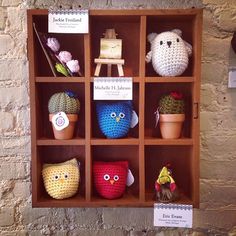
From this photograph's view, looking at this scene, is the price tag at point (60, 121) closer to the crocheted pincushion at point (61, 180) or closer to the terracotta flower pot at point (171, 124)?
the crocheted pincushion at point (61, 180)

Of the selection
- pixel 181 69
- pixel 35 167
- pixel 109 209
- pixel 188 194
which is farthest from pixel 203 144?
pixel 35 167

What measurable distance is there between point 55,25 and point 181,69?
424mm

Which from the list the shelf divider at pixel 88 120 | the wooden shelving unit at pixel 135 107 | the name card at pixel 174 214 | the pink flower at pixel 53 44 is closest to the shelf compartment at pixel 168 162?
the wooden shelving unit at pixel 135 107

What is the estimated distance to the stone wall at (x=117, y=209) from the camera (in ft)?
3.65

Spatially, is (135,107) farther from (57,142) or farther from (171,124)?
(57,142)

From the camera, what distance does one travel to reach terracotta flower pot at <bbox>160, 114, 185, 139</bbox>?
1042 millimetres

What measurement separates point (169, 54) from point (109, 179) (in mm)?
446

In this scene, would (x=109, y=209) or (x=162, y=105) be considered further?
(x=109, y=209)

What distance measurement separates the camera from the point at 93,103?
3.59 feet

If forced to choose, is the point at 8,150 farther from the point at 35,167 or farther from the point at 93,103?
the point at 93,103

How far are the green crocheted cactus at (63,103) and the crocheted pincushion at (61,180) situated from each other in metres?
0.19

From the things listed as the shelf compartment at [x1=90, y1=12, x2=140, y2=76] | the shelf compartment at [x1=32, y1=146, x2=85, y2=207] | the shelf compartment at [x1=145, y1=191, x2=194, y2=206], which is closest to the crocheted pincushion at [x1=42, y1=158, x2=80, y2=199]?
the shelf compartment at [x1=32, y1=146, x2=85, y2=207]

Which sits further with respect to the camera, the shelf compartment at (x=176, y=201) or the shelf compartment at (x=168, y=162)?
the shelf compartment at (x=168, y=162)

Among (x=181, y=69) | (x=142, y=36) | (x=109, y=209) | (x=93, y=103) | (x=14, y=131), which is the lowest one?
(x=109, y=209)
